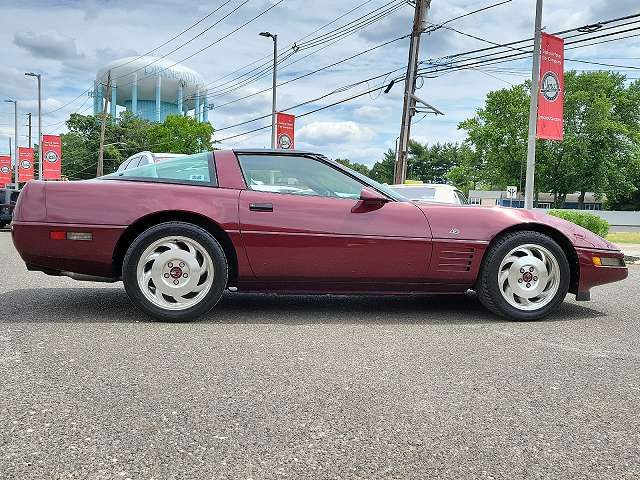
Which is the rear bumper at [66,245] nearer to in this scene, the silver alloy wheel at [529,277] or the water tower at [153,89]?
the silver alloy wheel at [529,277]

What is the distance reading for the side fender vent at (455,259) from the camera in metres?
4.54

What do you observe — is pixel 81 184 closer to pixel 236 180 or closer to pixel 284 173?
pixel 236 180

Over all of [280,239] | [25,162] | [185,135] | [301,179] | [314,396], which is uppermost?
[185,135]

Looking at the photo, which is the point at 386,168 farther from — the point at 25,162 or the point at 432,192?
the point at 432,192

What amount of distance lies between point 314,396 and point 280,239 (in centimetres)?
182

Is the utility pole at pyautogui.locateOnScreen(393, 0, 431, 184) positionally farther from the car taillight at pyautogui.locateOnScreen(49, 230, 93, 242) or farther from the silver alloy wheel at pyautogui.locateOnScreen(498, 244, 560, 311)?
the car taillight at pyautogui.locateOnScreen(49, 230, 93, 242)

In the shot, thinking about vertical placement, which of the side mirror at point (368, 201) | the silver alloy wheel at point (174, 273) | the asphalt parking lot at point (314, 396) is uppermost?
the side mirror at point (368, 201)

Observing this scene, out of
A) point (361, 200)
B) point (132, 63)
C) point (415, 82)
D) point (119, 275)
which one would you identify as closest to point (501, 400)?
point (361, 200)

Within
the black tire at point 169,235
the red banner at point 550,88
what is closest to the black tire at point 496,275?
the black tire at point 169,235

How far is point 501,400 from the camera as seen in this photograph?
275 centimetres

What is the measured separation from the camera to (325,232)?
4406 millimetres

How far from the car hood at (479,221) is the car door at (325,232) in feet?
0.36

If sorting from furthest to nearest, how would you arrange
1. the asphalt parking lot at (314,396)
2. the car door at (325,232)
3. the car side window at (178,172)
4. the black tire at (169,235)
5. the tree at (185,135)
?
the tree at (185,135) → the car side window at (178,172) → the car door at (325,232) → the black tire at (169,235) → the asphalt parking lot at (314,396)

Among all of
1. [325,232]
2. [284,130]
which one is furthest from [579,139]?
[325,232]
